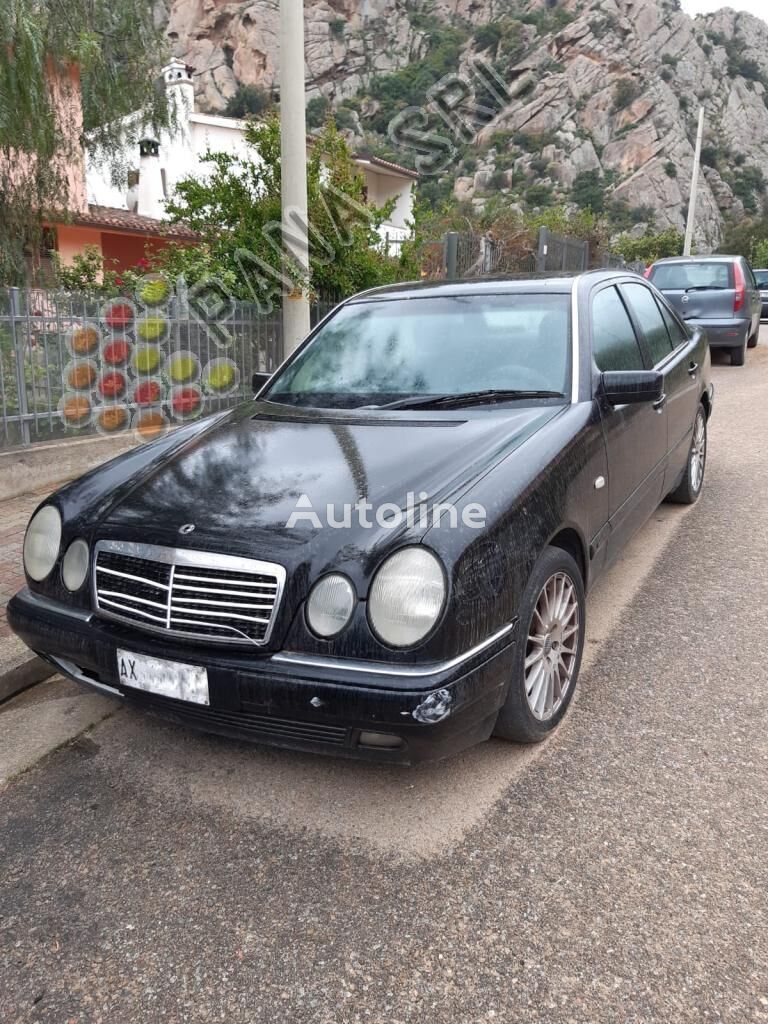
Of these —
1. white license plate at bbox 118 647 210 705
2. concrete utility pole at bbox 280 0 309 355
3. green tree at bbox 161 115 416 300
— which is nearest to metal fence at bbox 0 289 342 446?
green tree at bbox 161 115 416 300

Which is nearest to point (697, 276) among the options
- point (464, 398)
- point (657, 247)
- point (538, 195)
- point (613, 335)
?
point (613, 335)

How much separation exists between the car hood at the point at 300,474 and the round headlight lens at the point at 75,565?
107mm

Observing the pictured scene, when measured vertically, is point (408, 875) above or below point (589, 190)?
below

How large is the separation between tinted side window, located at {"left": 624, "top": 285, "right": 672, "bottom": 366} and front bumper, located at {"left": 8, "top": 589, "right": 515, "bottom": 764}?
8.32 ft

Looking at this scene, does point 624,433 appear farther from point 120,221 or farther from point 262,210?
point 120,221

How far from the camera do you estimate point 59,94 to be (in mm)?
6816

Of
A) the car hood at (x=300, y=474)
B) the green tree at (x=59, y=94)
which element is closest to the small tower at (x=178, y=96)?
the green tree at (x=59, y=94)

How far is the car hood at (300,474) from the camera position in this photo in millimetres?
2396

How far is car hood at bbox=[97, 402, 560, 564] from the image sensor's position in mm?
2396

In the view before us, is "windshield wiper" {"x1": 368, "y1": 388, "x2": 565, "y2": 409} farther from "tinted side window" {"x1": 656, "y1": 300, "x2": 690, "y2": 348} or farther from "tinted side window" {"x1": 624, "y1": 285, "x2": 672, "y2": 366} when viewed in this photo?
"tinted side window" {"x1": 656, "y1": 300, "x2": 690, "y2": 348}

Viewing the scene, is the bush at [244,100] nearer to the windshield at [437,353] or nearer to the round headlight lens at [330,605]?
the windshield at [437,353]

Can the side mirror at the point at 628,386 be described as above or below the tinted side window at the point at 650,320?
below

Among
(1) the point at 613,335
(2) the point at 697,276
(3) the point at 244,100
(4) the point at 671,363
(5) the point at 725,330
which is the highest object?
(3) the point at 244,100

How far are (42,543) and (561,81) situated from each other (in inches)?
3242
